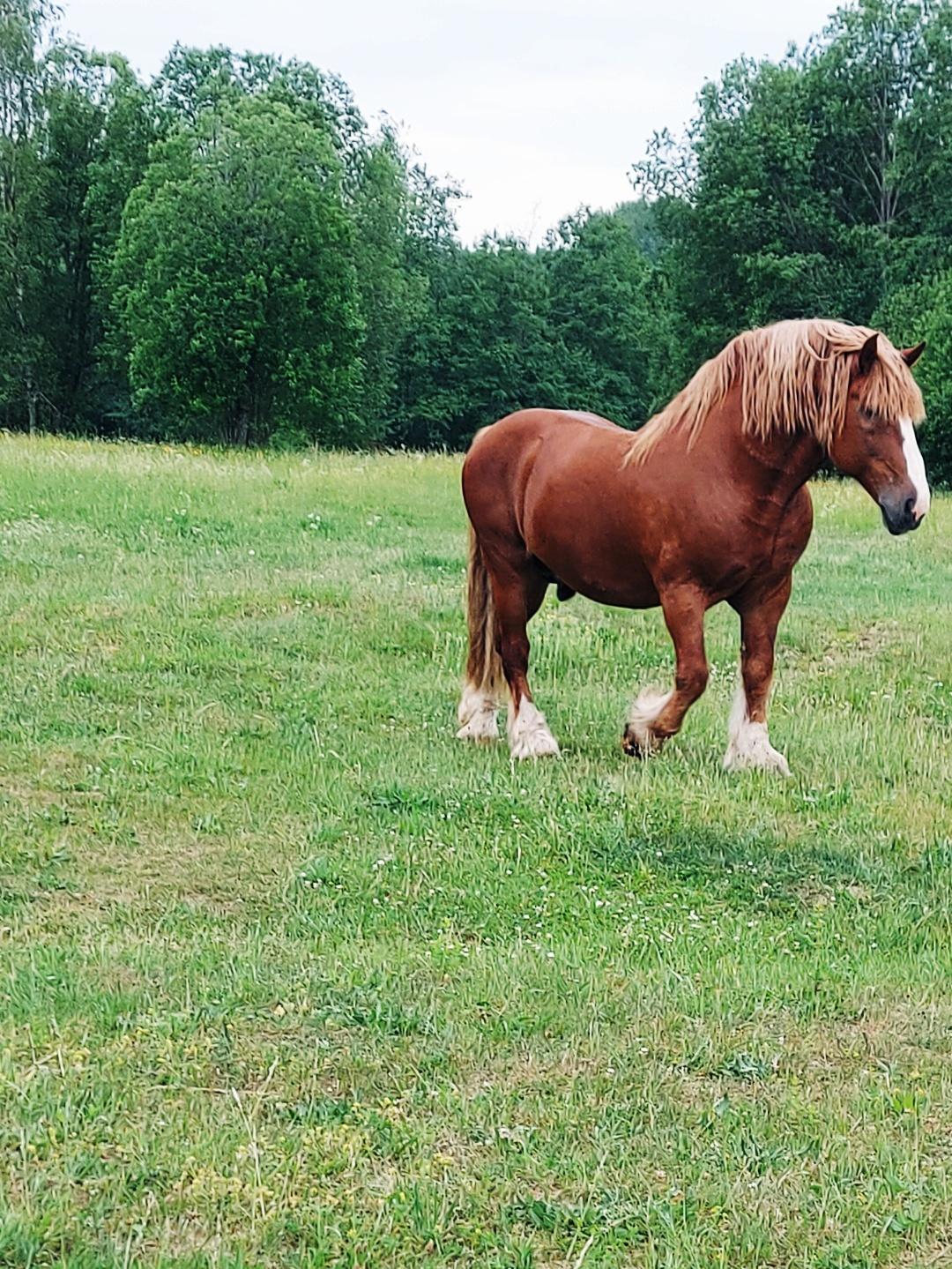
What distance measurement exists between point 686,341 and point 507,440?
38.0 m

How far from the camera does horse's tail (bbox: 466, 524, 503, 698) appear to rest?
7.91 meters

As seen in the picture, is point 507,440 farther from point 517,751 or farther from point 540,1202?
point 540,1202

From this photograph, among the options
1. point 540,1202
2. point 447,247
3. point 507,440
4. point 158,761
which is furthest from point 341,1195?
point 447,247

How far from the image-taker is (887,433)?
623 centimetres

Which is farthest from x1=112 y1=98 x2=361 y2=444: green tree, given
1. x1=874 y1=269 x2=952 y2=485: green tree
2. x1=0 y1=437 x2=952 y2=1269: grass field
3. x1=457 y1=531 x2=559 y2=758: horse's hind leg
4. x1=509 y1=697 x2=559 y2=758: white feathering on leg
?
x1=509 y1=697 x2=559 y2=758: white feathering on leg

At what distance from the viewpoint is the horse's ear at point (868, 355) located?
6.18 metres

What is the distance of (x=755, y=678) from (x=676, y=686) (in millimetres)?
470

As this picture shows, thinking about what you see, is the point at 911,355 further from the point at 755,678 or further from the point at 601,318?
the point at 601,318

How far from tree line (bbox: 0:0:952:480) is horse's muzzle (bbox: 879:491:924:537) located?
3174cm

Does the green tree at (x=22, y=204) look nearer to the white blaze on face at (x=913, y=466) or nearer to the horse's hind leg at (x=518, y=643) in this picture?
the horse's hind leg at (x=518, y=643)

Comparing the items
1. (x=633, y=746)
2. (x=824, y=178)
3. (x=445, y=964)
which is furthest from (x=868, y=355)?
(x=824, y=178)

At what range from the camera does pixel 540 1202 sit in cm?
304

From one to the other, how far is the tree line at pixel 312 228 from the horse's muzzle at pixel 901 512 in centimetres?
3174

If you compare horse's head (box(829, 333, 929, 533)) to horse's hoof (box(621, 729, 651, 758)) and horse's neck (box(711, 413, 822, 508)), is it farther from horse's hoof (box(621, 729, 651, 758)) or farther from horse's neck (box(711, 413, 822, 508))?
horse's hoof (box(621, 729, 651, 758))
